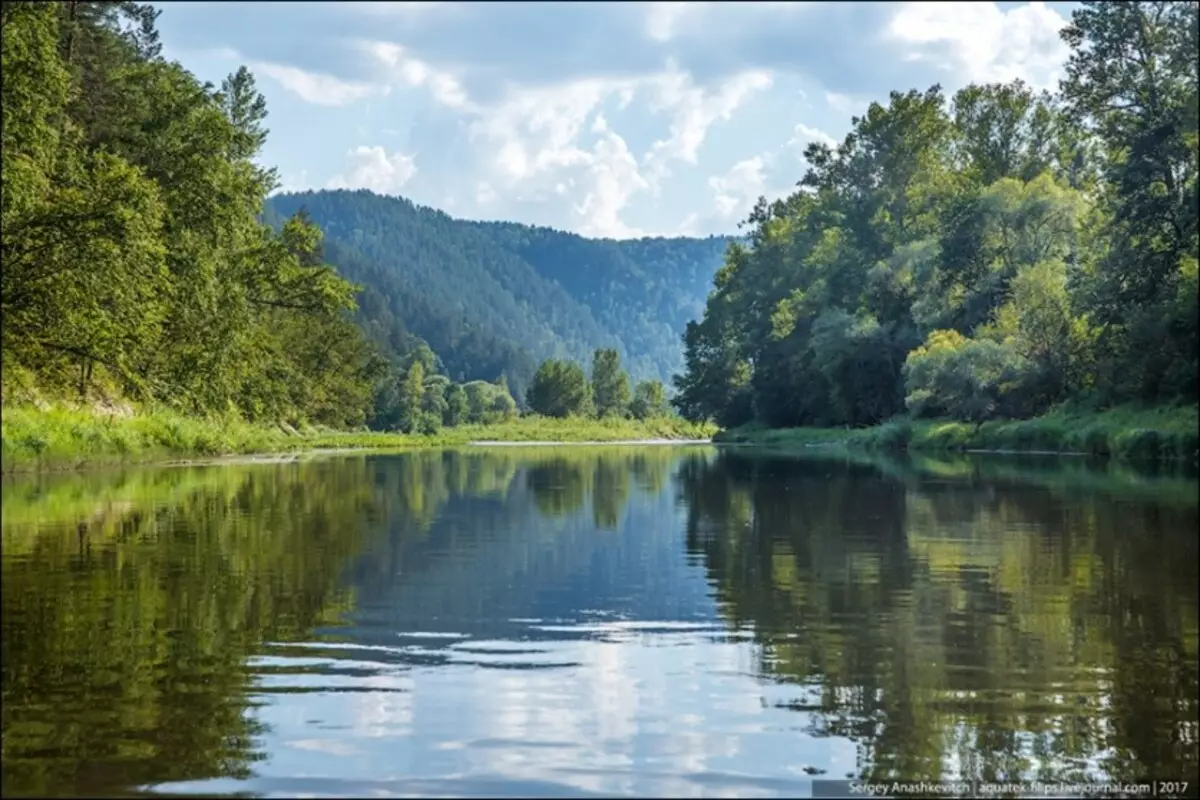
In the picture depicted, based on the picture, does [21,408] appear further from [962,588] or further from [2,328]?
[962,588]

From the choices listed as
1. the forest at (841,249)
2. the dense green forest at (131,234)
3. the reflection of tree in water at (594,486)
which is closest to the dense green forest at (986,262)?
→ the forest at (841,249)

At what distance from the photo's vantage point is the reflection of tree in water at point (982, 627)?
29.9ft

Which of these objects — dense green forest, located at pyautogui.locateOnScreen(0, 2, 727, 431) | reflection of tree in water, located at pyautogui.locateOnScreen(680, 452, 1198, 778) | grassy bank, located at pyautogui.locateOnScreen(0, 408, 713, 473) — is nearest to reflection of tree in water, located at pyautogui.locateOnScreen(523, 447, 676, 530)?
reflection of tree in water, located at pyautogui.locateOnScreen(680, 452, 1198, 778)

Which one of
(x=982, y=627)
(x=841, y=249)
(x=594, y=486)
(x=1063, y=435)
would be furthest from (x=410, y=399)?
(x=982, y=627)

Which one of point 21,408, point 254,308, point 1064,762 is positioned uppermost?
point 254,308

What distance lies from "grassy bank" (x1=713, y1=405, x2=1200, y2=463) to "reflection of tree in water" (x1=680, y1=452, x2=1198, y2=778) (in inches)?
885

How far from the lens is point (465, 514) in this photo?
29.9 metres

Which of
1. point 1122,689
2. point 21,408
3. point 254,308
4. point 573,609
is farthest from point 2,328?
point 1122,689

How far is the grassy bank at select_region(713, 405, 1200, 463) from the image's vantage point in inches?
1941

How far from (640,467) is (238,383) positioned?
18158 mm

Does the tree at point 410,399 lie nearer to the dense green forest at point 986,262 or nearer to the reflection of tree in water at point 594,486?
the dense green forest at point 986,262

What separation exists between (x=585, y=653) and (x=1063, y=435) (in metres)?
53.4

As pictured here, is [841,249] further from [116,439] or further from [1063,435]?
[116,439]

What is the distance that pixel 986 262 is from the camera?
268 feet
